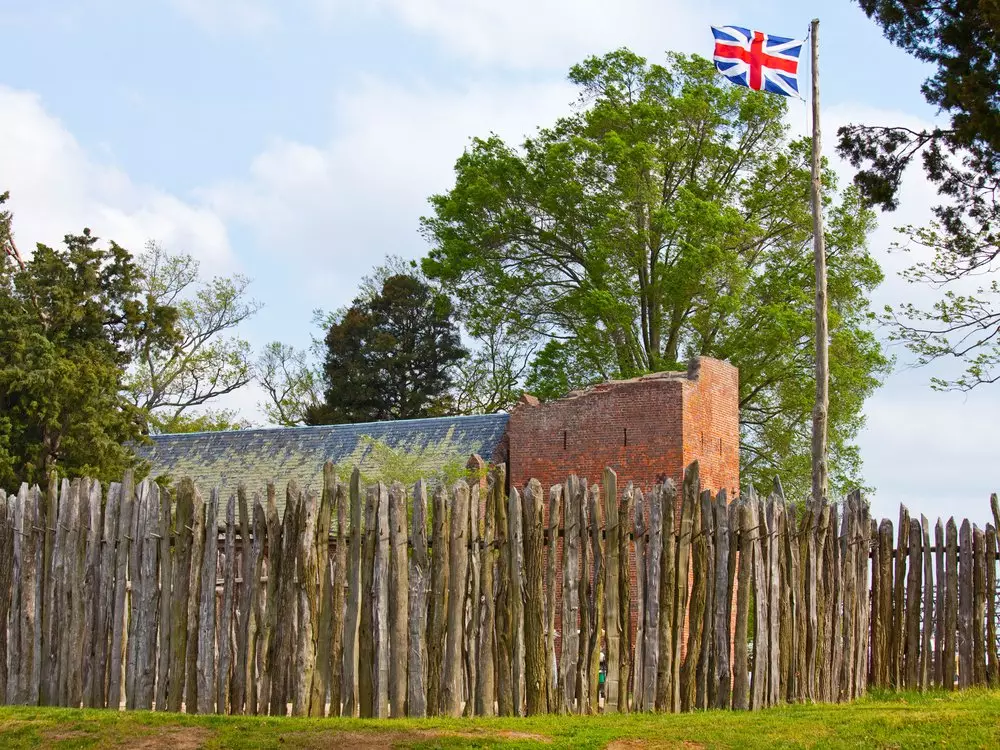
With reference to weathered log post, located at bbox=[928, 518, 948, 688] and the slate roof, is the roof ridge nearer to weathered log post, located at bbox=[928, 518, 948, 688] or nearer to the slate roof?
the slate roof

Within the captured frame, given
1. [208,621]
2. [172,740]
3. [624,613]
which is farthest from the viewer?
[208,621]

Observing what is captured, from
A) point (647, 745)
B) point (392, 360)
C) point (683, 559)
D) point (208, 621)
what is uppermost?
point (392, 360)

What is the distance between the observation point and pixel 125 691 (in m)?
13.2

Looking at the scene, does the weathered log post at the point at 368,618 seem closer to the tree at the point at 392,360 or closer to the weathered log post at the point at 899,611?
the weathered log post at the point at 899,611

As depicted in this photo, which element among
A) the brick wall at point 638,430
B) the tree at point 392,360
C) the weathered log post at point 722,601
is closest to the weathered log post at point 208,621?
the weathered log post at point 722,601

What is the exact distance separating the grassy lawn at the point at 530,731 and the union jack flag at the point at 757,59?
12770 mm

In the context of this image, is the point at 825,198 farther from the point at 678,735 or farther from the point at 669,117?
the point at 678,735

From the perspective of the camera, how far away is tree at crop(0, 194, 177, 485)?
25000 mm

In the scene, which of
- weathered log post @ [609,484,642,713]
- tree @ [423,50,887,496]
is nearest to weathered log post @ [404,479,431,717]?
weathered log post @ [609,484,642,713]

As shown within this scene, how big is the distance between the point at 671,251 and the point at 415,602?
22.9 m

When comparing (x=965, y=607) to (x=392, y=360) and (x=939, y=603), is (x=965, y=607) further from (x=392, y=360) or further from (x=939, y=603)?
(x=392, y=360)

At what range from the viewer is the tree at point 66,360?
82.0 feet

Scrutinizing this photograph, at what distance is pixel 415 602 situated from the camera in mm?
12086

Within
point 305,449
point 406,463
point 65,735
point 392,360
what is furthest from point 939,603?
point 392,360
